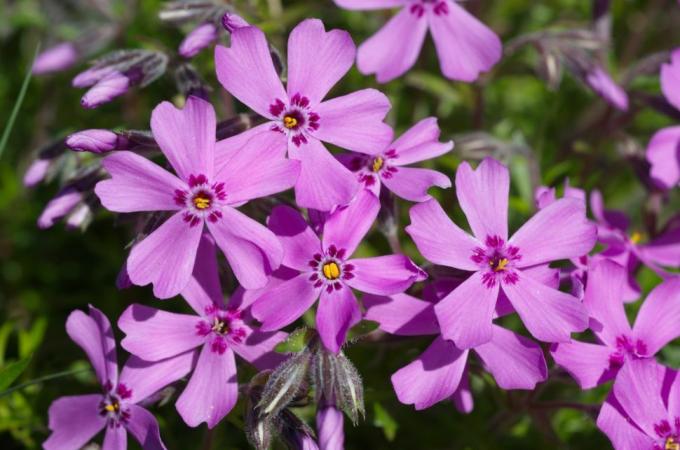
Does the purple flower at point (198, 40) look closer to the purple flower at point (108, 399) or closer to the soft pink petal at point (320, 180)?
the soft pink petal at point (320, 180)

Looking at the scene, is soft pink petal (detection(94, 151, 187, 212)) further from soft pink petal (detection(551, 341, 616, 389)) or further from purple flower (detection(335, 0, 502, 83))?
soft pink petal (detection(551, 341, 616, 389))

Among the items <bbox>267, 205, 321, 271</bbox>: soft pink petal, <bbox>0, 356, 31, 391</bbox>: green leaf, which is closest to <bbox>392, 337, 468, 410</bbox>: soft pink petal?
<bbox>267, 205, 321, 271</bbox>: soft pink petal

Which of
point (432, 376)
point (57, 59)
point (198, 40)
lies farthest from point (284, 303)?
point (57, 59)

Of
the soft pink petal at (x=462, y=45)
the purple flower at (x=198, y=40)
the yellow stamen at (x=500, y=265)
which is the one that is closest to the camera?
the yellow stamen at (x=500, y=265)

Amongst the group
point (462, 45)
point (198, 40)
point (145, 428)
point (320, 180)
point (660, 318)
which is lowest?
point (145, 428)

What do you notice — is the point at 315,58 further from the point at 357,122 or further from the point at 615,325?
the point at 615,325

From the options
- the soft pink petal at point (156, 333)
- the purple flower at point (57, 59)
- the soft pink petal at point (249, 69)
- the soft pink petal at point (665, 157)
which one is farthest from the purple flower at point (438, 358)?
the purple flower at point (57, 59)
